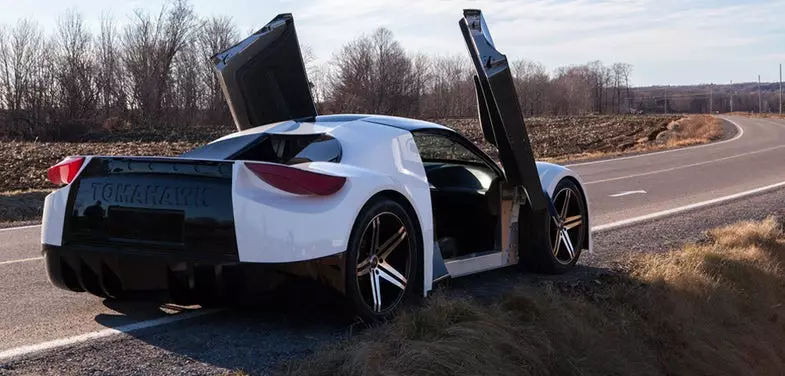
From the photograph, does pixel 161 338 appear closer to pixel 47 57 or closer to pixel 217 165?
pixel 217 165

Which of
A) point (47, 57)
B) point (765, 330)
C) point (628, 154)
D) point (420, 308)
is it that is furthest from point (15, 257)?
point (47, 57)

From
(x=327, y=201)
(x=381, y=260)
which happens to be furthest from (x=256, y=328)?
(x=327, y=201)

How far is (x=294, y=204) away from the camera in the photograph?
169 inches

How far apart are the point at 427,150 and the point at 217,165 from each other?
2371 mm

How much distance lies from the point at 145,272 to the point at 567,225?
3581mm

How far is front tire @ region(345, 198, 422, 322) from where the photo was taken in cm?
450

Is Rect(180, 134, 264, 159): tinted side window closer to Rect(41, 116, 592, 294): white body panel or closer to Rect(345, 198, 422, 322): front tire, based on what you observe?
Rect(41, 116, 592, 294): white body panel

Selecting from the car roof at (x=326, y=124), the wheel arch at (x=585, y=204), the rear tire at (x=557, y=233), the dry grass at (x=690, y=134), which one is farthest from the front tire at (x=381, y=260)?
the dry grass at (x=690, y=134)

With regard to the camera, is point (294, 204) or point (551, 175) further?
point (551, 175)

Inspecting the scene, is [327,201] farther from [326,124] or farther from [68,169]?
[68,169]

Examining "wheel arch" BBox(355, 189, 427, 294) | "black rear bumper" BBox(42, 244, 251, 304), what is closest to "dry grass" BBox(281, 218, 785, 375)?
"wheel arch" BBox(355, 189, 427, 294)

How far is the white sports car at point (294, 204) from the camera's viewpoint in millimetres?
4297

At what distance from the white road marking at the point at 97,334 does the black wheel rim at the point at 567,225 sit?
281cm

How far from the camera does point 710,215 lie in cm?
1101
